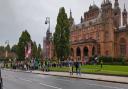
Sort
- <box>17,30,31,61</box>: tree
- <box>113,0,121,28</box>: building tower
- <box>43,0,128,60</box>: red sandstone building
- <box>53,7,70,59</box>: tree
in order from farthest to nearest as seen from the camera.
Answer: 1. <box>113,0,121,28</box>: building tower
2. <box>43,0,128,60</box>: red sandstone building
3. <box>17,30,31,61</box>: tree
4. <box>53,7,70,59</box>: tree

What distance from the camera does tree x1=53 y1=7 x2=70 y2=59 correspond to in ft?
233

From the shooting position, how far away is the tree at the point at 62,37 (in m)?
70.9

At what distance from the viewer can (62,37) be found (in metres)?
71.2

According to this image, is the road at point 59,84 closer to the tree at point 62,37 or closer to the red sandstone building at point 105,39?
the tree at point 62,37

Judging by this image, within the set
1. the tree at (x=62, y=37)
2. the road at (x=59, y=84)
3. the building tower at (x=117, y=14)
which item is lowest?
the road at (x=59, y=84)

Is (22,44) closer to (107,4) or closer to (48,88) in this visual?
(107,4)

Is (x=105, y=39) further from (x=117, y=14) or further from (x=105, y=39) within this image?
(x=117, y=14)

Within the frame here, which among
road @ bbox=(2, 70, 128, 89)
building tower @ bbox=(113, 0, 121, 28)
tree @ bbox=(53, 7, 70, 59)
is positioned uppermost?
building tower @ bbox=(113, 0, 121, 28)

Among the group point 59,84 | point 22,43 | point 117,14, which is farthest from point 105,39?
point 59,84

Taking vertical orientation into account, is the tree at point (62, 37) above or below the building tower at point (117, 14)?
below

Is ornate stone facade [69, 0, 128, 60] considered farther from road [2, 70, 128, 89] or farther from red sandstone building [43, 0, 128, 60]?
road [2, 70, 128, 89]

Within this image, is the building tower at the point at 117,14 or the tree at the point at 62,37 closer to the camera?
the tree at the point at 62,37

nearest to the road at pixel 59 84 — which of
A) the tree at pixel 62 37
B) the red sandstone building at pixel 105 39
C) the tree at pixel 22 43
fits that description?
the tree at pixel 62 37

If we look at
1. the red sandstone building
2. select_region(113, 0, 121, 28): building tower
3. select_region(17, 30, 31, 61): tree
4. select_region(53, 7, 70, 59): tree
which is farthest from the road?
select_region(113, 0, 121, 28): building tower
